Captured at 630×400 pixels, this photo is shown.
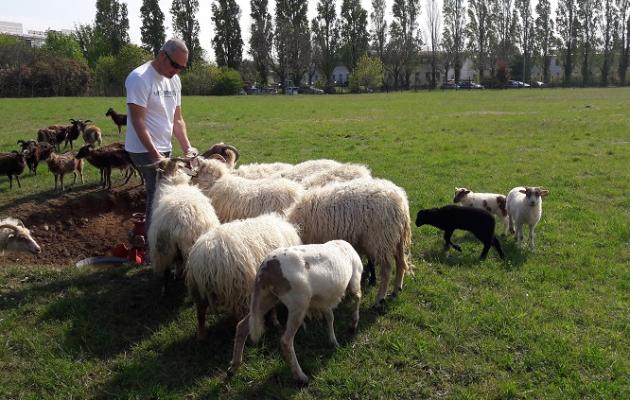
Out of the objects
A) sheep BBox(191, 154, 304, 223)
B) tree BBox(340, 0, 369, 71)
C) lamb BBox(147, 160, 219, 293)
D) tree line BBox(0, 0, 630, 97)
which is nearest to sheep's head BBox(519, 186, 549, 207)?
sheep BBox(191, 154, 304, 223)

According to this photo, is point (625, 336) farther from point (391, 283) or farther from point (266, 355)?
point (266, 355)

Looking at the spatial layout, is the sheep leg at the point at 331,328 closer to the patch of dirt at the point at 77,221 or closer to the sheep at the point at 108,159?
the patch of dirt at the point at 77,221

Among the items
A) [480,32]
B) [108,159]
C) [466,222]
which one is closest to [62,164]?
[108,159]

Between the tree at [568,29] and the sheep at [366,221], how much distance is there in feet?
292

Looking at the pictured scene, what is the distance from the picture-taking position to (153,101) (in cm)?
584

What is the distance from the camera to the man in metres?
5.62

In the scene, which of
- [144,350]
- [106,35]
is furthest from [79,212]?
[106,35]

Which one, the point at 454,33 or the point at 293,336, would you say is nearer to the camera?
the point at 293,336

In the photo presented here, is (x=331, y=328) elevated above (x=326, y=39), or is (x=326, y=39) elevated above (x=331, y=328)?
(x=326, y=39)

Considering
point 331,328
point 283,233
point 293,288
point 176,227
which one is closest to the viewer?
point 293,288

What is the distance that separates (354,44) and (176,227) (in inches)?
3172

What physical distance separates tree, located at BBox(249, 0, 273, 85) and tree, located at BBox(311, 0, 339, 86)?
747cm

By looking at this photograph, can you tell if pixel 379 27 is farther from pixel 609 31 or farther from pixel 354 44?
pixel 609 31

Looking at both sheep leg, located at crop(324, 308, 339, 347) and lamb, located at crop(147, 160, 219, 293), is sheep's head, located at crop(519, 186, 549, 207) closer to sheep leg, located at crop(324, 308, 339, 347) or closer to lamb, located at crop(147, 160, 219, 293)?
sheep leg, located at crop(324, 308, 339, 347)
